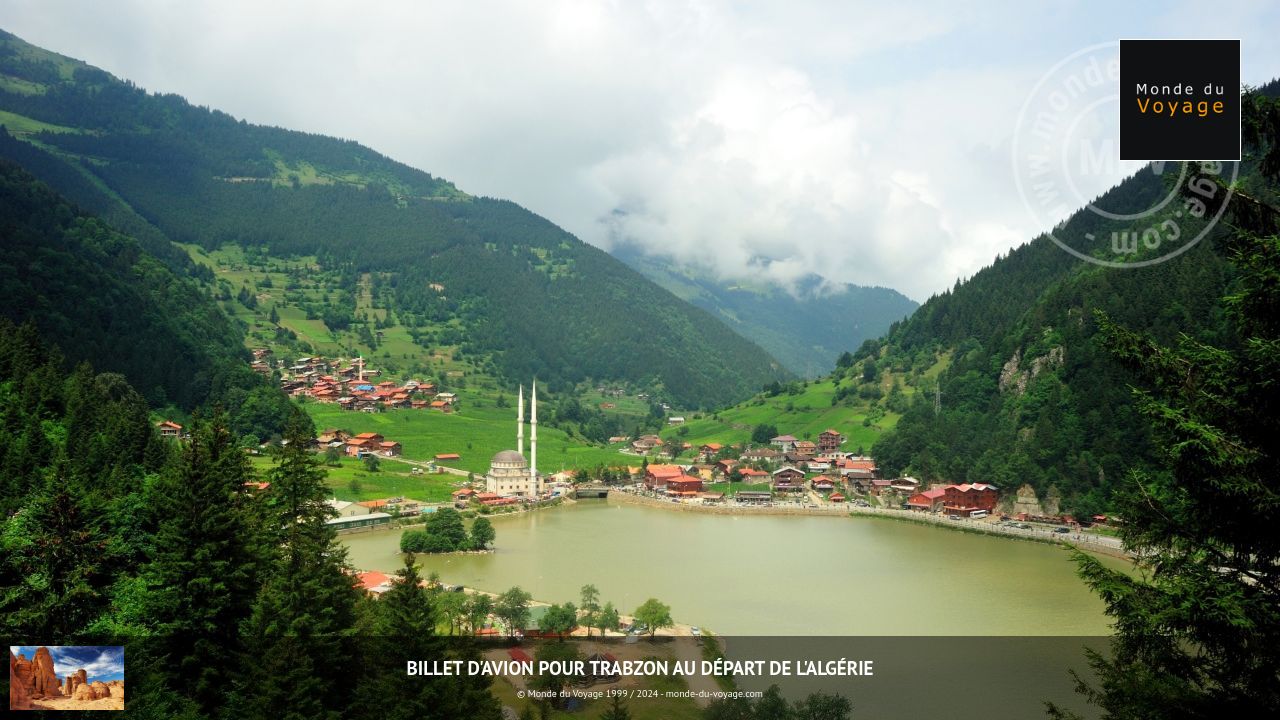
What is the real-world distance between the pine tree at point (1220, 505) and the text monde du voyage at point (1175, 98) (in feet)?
19.4

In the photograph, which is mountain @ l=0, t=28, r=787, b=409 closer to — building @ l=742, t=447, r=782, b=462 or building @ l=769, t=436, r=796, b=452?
building @ l=742, t=447, r=782, b=462

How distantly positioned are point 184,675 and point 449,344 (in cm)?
11297

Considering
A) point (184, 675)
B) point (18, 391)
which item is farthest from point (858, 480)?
point (184, 675)

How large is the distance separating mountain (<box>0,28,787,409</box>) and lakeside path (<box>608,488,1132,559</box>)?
56.7 m

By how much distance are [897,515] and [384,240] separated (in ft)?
404

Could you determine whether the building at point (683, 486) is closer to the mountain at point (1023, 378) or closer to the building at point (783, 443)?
the building at point (783, 443)

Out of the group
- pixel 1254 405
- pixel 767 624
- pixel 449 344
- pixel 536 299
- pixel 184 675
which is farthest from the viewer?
pixel 536 299

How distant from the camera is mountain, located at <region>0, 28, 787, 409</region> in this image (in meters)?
129

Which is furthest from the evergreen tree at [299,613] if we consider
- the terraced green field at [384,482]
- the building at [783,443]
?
the building at [783,443]

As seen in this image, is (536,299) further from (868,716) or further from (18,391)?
(868,716)

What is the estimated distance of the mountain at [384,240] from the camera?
128875mm

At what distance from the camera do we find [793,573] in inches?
1363

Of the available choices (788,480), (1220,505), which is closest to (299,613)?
(1220,505)

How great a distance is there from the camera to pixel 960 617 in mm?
27953
